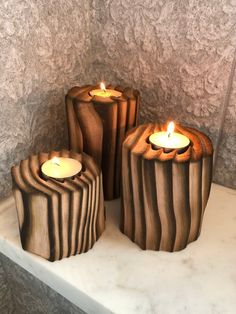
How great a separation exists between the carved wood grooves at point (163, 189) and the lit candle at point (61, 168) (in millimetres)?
65

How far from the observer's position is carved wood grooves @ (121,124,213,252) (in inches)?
16.3

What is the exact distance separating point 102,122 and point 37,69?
5.4 inches

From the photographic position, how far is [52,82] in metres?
0.57

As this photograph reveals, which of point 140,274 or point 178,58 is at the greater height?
point 178,58

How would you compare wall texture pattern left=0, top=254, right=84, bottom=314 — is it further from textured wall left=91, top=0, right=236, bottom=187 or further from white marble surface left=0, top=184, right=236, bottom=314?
textured wall left=91, top=0, right=236, bottom=187

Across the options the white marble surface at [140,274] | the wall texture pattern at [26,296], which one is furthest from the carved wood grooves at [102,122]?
the wall texture pattern at [26,296]

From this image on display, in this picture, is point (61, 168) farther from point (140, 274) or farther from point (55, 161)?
point (140, 274)

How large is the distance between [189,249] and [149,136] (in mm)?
171

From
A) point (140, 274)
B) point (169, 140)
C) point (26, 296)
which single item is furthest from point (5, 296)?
point (169, 140)

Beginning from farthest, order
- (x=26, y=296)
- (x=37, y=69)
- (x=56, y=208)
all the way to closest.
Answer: (x=26, y=296), (x=37, y=69), (x=56, y=208)

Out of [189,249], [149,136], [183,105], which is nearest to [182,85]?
[183,105]

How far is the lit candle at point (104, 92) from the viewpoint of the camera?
0.53 metres

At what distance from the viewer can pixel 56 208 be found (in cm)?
41

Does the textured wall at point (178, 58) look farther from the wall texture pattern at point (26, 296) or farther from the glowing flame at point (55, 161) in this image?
the wall texture pattern at point (26, 296)
